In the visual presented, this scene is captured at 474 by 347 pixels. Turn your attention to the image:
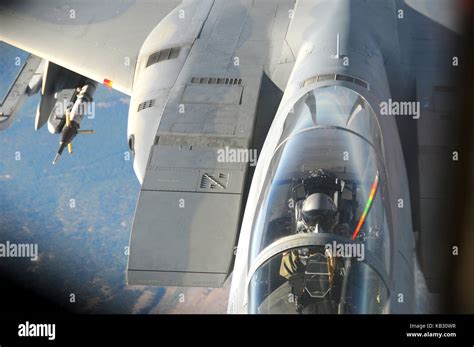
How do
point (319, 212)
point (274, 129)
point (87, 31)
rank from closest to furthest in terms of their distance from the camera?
point (319, 212)
point (274, 129)
point (87, 31)

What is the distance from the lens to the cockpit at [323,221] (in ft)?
14.4

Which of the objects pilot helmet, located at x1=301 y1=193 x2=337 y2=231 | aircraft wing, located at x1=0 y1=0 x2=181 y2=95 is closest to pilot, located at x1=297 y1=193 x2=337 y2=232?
pilot helmet, located at x1=301 y1=193 x2=337 y2=231

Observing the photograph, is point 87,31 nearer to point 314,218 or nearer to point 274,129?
point 274,129

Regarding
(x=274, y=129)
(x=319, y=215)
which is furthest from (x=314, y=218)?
(x=274, y=129)

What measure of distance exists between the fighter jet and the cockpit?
10 mm

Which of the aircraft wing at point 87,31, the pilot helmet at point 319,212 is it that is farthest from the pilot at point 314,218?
the aircraft wing at point 87,31

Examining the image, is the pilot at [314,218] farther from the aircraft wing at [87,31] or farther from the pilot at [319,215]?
the aircraft wing at [87,31]

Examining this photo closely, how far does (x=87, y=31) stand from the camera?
8609 millimetres

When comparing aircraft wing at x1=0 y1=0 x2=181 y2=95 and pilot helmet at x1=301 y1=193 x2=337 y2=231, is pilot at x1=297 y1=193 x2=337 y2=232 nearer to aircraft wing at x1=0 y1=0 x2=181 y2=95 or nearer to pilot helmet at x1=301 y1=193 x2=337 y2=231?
pilot helmet at x1=301 y1=193 x2=337 y2=231

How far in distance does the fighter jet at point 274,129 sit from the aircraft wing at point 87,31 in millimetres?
18

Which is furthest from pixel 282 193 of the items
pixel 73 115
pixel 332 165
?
pixel 73 115

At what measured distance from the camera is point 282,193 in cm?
485

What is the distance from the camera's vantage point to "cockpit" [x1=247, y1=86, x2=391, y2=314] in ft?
14.4

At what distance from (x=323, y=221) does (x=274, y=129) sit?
1.26 meters
